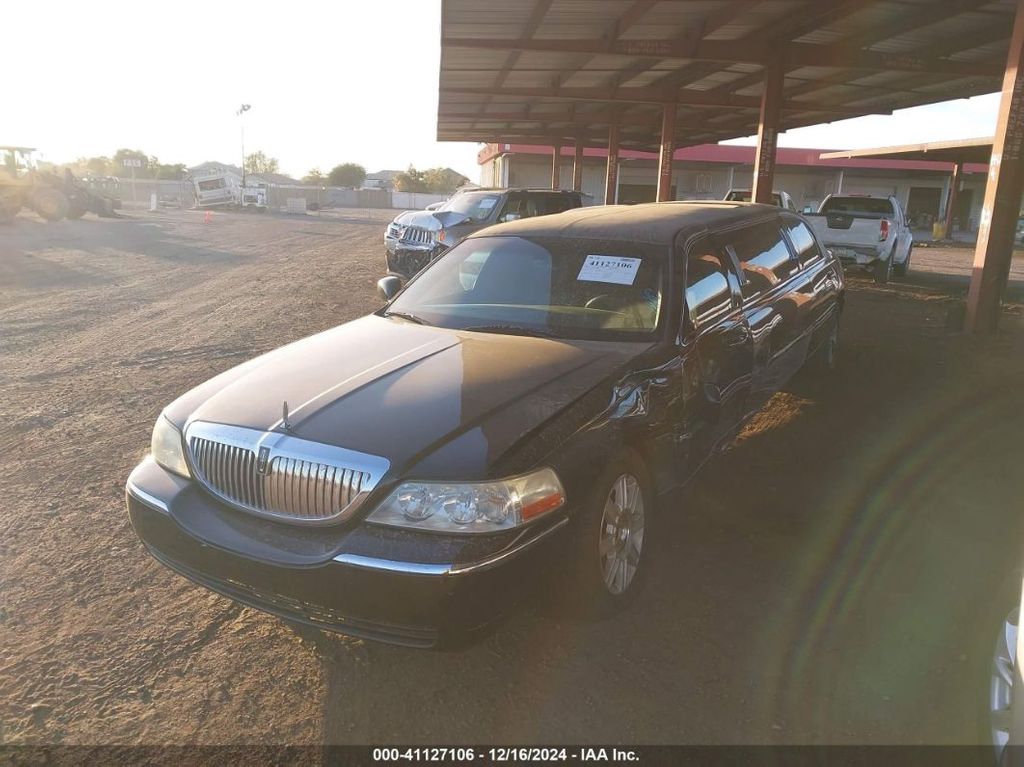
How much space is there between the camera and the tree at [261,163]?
13375cm

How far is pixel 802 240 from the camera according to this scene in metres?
6.07

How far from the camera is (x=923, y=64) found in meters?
13.0

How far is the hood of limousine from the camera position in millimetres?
2623

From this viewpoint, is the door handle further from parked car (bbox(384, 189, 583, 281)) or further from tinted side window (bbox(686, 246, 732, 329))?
parked car (bbox(384, 189, 583, 281))

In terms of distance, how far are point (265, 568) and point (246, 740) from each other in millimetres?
571

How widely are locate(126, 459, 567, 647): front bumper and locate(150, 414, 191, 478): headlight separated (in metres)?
0.35

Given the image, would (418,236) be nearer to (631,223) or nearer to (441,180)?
(631,223)

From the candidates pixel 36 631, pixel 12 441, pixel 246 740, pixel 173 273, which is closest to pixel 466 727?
pixel 246 740

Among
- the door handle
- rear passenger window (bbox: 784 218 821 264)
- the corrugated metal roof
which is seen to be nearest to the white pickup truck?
the corrugated metal roof

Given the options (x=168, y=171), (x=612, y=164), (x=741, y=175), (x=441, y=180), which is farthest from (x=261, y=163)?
(x=612, y=164)

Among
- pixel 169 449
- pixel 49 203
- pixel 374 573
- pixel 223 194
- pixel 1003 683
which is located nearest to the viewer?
pixel 1003 683

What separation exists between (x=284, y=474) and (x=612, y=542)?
1.35 meters

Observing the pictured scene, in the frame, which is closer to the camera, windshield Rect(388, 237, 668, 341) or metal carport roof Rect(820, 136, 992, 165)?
windshield Rect(388, 237, 668, 341)

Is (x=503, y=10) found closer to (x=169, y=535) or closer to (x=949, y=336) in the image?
(x=949, y=336)
